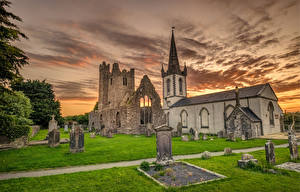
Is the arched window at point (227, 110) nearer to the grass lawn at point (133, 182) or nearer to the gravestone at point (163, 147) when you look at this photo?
the gravestone at point (163, 147)

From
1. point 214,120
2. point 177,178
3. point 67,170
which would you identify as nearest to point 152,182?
point 177,178

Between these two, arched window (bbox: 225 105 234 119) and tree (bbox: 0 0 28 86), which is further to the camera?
arched window (bbox: 225 105 234 119)

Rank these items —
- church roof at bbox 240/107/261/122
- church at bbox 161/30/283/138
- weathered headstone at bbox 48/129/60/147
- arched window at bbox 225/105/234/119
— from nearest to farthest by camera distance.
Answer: weathered headstone at bbox 48/129/60/147, church roof at bbox 240/107/261/122, church at bbox 161/30/283/138, arched window at bbox 225/105/234/119

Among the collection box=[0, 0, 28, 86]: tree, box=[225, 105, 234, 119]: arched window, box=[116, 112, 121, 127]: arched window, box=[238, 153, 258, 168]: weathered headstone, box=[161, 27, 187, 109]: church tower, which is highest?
box=[161, 27, 187, 109]: church tower

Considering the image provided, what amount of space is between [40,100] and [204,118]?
35.9 meters

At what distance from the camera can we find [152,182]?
5.47 meters

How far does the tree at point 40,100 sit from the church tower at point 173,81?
2699 cm

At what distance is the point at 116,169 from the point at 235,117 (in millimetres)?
19955

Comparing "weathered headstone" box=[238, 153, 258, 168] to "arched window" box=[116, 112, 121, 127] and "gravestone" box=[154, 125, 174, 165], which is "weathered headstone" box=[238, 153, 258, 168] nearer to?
"gravestone" box=[154, 125, 174, 165]

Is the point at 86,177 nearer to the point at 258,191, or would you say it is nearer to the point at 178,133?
the point at 258,191

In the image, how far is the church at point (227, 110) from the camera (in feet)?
71.0

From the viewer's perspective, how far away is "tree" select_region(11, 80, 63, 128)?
35.0 m

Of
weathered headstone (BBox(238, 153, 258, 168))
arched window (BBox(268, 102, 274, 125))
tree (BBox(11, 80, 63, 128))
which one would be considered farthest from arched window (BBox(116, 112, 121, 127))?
weathered headstone (BBox(238, 153, 258, 168))

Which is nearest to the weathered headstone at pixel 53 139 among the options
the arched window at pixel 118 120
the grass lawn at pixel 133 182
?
the grass lawn at pixel 133 182
